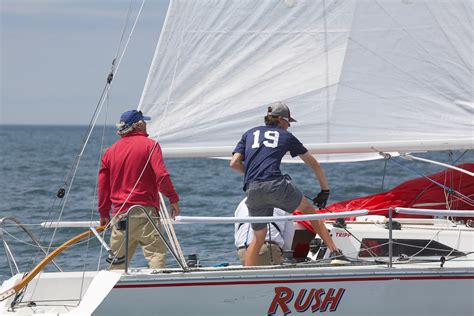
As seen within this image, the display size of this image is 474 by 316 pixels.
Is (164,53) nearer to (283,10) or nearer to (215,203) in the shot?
(283,10)

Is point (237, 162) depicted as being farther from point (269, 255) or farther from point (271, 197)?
point (269, 255)

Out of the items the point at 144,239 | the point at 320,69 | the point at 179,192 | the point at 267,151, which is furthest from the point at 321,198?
the point at 179,192

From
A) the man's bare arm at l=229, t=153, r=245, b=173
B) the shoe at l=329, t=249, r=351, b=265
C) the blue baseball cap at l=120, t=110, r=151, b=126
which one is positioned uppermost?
the blue baseball cap at l=120, t=110, r=151, b=126

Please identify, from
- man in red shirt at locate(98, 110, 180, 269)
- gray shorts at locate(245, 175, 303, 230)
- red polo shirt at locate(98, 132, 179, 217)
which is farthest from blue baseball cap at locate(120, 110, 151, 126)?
gray shorts at locate(245, 175, 303, 230)

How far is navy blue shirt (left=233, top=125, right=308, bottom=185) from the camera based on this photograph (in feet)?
25.1

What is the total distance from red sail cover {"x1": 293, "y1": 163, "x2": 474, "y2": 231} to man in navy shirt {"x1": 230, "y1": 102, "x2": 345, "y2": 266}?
1.23 meters

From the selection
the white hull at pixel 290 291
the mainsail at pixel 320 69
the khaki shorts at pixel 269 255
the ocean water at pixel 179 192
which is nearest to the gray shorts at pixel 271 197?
the khaki shorts at pixel 269 255

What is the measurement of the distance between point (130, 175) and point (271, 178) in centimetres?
106

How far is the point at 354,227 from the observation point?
27.3 feet

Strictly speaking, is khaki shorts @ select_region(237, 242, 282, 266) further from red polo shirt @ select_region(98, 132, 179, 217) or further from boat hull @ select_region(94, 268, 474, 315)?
red polo shirt @ select_region(98, 132, 179, 217)

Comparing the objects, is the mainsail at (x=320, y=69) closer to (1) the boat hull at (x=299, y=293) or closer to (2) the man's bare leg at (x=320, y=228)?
(2) the man's bare leg at (x=320, y=228)

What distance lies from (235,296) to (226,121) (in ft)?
5.96

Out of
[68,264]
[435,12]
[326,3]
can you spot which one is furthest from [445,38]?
[68,264]

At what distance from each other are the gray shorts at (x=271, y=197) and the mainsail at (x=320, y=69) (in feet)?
2.87
